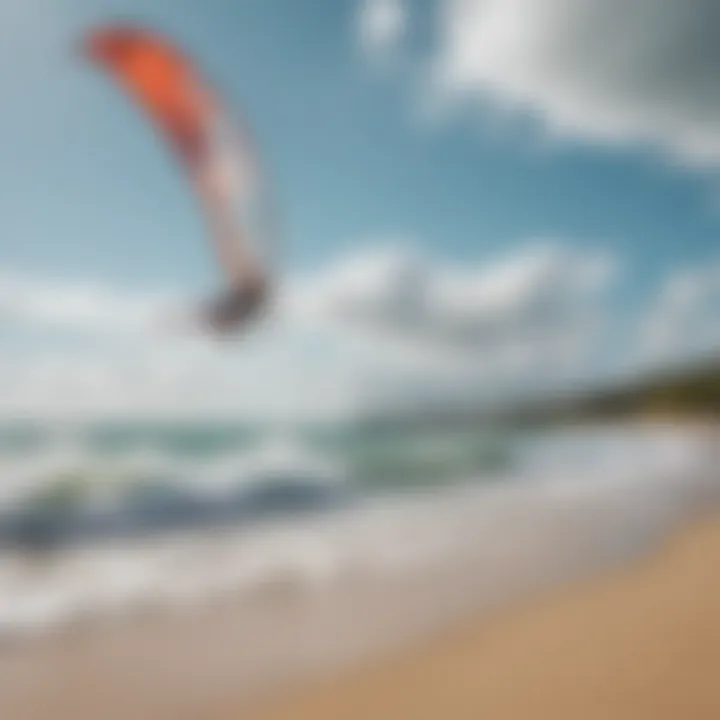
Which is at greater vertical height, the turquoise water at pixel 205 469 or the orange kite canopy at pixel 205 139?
the orange kite canopy at pixel 205 139

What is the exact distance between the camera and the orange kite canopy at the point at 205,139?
0.96m

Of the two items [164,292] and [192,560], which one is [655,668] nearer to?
[192,560]

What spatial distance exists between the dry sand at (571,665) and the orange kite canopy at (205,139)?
0.40 meters

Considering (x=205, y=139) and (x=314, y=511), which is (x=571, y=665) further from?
(x=205, y=139)

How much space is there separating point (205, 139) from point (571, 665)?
0.67 meters

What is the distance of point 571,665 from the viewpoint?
3.41ft

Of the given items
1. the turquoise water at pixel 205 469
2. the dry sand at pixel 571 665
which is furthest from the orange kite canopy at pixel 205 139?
the dry sand at pixel 571 665

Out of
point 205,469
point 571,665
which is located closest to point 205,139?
point 205,469

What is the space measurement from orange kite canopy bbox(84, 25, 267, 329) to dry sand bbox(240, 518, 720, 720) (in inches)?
15.6

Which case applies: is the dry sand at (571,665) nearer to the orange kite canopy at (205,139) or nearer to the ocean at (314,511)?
the ocean at (314,511)

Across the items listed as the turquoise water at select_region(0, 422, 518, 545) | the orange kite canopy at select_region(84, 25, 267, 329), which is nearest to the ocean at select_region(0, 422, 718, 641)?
the turquoise water at select_region(0, 422, 518, 545)

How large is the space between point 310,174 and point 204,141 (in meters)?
0.12

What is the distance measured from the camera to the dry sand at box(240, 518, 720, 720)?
38.5 inches

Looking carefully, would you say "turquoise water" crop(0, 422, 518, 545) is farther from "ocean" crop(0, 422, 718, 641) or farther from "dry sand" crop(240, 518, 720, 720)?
"dry sand" crop(240, 518, 720, 720)
